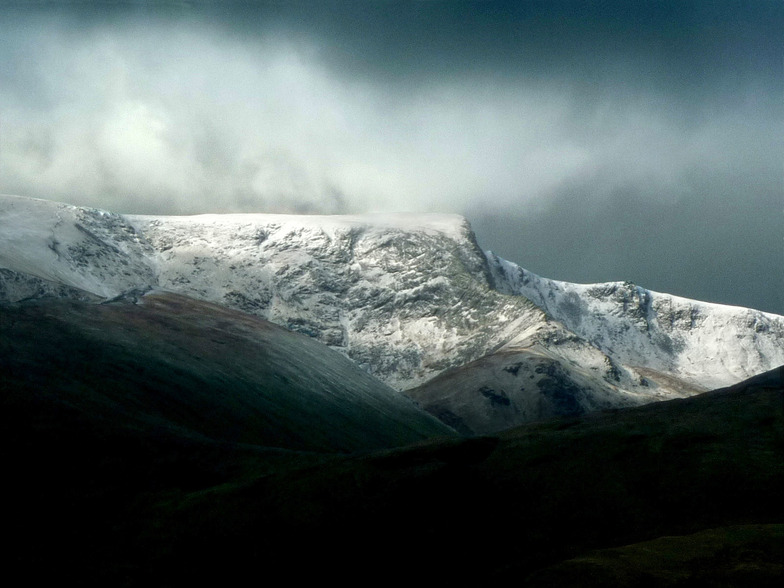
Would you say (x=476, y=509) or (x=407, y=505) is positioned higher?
(x=407, y=505)

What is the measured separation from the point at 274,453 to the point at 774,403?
7041 centimetres

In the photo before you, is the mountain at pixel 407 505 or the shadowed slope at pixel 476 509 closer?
the mountain at pixel 407 505

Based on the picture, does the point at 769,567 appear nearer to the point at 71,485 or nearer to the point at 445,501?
the point at 445,501

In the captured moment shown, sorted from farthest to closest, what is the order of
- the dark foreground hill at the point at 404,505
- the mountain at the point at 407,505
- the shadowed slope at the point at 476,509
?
1. the shadowed slope at the point at 476,509
2. the mountain at the point at 407,505
3. the dark foreground hill at the point at 404,505

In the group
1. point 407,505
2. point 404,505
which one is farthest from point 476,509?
point 404,505

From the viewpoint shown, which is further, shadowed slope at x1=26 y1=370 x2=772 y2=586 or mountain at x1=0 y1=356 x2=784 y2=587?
shadowed slope at x1=26 y1=370 x2=772 y2=586

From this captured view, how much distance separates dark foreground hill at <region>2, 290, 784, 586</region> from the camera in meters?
83.2

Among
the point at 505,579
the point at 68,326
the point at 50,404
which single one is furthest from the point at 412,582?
the point at 68,326

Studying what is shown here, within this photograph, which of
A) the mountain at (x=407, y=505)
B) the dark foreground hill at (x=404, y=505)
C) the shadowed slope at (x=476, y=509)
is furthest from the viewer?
the shadowed slope at (x=476, y=509)

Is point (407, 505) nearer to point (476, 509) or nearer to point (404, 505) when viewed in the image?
point (404, 505)

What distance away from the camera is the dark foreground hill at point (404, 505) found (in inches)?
3275

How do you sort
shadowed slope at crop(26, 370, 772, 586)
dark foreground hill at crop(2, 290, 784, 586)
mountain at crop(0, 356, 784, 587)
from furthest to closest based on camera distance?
shadowed slope at crop(26, 370, 772, 586) → mountain at crop(0, 356, 784, 587) → dark foreground hill at crop(2, 290, 784, 586)

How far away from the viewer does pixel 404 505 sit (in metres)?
95.6

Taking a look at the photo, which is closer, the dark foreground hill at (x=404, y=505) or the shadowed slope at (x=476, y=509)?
the dark foreground hill at (x=404, y=505)
